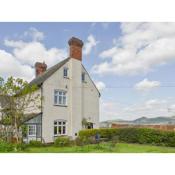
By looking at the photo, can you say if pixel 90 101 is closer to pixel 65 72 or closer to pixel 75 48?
pixel 65 72

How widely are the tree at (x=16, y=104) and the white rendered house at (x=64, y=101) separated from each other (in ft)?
0.97

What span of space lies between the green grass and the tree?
0.90 m

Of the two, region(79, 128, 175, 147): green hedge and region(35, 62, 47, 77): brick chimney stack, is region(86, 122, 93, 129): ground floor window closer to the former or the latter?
region(79, 128, 175, 147): green hedge

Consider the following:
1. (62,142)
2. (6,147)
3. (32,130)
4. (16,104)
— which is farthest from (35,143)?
(16,104)

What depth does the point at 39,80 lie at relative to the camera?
1105 cm

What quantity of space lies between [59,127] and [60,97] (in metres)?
0.92

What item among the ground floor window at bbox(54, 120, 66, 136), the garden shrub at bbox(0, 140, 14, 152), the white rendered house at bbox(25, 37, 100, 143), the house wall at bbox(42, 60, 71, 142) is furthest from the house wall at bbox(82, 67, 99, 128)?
the garden shrub at bbox(0, 140, 14, 152)

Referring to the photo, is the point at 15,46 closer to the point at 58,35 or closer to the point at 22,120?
the point at 58,35

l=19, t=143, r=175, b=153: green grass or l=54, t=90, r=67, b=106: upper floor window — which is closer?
l=19, t=143, r=175, b=153: green grass

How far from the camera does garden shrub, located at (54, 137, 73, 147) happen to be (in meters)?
10.2

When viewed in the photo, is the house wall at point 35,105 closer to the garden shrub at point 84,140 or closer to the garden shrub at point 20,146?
the garden shrub at point 20,146

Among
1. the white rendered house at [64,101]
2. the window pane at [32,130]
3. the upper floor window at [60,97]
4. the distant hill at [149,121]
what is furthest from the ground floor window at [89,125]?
the window pane at [32,130]

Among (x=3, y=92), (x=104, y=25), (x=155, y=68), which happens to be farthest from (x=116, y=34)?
(x=3, y=92)
